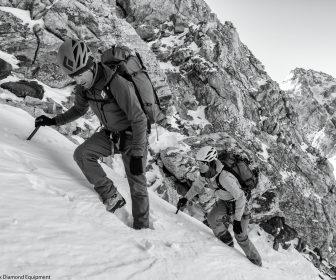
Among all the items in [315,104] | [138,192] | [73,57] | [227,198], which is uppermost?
[315,104]

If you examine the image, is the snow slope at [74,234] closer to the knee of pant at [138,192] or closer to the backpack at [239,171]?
the knee of pant at [138,192]

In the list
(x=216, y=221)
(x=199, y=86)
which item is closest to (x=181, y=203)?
(x=216, y=221)

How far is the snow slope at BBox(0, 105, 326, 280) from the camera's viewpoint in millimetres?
3127

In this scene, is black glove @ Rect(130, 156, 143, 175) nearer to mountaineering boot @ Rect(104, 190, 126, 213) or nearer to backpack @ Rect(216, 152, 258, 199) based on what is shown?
mountaineering boot @ Rect(104, 190, 126, 213)

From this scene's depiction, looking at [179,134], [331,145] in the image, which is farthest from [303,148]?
[331,145]

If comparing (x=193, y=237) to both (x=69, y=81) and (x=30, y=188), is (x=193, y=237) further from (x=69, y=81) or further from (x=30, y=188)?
(x=69, y=81)

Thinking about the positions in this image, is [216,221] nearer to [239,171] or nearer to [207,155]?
[239,171]

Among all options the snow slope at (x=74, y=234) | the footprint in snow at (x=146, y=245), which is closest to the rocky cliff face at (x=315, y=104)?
the snow slope at (x=74, y=234)

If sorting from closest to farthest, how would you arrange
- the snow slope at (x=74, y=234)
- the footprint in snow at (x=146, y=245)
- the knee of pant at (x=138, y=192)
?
1. the snow slope at (x=74, y=234)
2. the footprint in snow at (x=146, y=245)
3. the knee of pant at (x=138, y=192)

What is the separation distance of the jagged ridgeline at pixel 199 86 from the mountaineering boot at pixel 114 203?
38.4 ft

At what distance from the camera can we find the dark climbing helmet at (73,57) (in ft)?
15.1

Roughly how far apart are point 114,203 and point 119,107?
1.59m

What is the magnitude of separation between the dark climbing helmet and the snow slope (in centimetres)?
173

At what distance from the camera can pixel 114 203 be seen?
17.3ft
